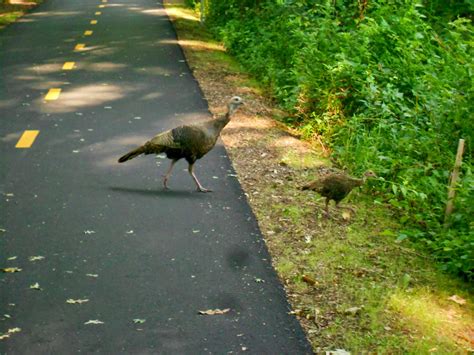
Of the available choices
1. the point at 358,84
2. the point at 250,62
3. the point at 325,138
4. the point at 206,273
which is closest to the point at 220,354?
the point at 206,273

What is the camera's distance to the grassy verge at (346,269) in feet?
17.7

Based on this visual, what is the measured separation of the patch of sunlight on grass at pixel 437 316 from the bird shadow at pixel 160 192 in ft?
10.4

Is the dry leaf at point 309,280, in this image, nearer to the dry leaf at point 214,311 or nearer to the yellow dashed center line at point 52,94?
the dry leaf at point 214,311

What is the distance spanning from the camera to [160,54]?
56.0 ft

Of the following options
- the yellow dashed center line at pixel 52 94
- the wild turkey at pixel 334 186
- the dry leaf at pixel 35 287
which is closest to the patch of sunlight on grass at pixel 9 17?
the yellow dashed center line at pixel 52 94

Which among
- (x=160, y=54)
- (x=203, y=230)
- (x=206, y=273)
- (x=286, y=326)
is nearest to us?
(x=286, y=326)

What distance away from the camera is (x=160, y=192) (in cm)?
834

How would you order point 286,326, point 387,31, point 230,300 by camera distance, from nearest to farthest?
point 286,326
point 230,300
point 387,31

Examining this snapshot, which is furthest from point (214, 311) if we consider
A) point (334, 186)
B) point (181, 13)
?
point (181, 13)

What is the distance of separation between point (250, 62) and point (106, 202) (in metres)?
8.28

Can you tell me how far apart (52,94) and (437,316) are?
30.2 feet

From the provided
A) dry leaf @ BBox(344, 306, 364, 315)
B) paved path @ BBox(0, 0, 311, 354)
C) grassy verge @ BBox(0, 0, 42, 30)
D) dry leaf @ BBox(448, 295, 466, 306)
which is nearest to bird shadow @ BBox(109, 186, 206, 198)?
paved path @ BBox(0, 0, 311, 354)

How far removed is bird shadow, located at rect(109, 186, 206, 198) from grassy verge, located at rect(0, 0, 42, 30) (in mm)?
14432

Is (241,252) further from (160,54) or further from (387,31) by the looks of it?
(160,54)
